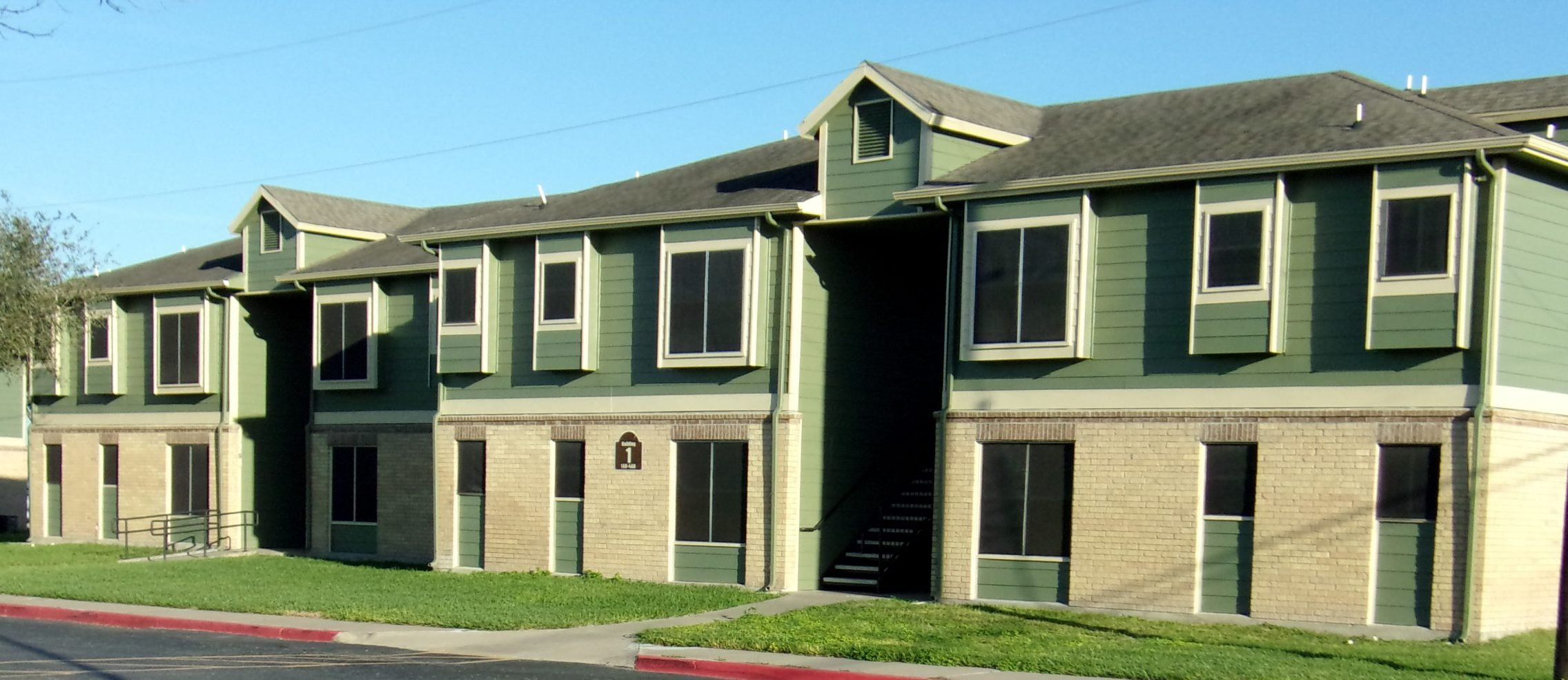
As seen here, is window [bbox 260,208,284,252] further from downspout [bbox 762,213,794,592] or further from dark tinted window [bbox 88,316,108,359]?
downspout [bbox 762,213,794,592]

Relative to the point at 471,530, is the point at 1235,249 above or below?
above

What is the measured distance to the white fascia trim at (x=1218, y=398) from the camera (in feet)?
60.2

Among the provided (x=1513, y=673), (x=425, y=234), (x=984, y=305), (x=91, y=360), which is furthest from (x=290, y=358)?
(x=1513, y=673)

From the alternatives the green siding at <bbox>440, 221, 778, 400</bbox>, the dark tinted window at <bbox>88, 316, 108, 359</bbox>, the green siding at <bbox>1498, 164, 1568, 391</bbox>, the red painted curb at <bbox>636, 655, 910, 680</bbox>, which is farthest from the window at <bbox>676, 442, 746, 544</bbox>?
the dark tinted window at <bbox>88, 316, 108, 359</bbox>

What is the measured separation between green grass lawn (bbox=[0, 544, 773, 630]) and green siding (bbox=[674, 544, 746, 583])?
0.54m

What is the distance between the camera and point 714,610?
846 inches

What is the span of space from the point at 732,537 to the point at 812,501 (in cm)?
133

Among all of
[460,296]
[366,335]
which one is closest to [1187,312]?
[460,296]

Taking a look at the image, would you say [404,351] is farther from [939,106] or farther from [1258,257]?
[1258,257]

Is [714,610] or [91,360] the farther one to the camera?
[91,360]

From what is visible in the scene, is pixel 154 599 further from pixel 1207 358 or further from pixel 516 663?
pixel 1207 358

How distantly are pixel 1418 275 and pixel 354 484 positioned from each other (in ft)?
70.3

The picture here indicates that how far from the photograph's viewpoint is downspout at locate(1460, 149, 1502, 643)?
17.7m

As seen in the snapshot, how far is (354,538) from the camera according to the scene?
106 ft
